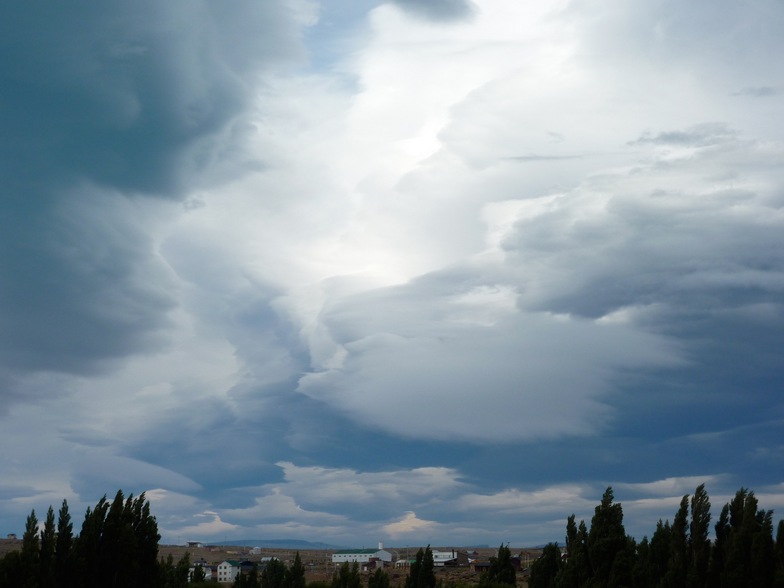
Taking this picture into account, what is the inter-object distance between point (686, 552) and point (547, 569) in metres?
27.9

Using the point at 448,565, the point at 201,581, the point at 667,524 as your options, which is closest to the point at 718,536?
the point at 667,524

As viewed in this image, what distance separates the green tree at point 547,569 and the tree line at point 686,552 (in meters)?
16.0

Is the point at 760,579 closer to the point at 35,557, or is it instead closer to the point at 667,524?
the point at 667,524

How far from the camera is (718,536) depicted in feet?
190

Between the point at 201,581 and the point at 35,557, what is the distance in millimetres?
48747

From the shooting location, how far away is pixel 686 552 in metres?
57.6

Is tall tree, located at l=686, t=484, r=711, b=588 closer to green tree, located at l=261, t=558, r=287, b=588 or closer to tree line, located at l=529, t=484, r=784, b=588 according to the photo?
tree line, located at l=529, t=484, r=784, b=588

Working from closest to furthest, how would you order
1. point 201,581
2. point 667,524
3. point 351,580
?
point 667,524 → point 351,580 → point 201,581

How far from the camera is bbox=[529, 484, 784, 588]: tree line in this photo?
52.0 meters

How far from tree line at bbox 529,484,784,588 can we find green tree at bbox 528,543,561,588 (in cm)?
1597

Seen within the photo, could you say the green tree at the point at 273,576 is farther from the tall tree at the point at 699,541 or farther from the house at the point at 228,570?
the house at the point at 228,570

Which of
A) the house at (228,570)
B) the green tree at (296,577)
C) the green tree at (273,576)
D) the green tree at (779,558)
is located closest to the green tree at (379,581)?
the green tree at (296,577)

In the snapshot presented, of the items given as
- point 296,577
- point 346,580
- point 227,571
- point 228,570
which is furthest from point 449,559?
point 296,577

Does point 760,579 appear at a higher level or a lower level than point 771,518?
lower
